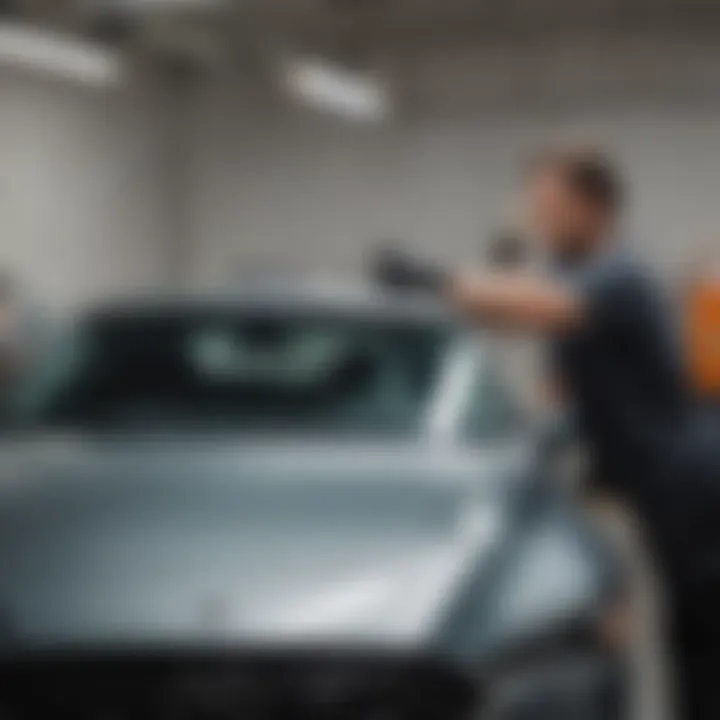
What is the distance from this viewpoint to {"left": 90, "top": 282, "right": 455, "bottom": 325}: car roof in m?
4.36

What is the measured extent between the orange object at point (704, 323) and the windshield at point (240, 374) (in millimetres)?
7772

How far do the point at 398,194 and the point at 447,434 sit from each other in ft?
47.7

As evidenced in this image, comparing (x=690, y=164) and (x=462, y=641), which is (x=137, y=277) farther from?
(x=462, y=641)

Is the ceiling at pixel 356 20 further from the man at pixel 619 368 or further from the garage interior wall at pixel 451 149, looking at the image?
the man at pixel 619 368

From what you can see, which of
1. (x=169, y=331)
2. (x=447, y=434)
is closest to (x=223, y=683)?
(x=447, y=434)

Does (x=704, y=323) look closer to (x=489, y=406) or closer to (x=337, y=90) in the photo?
(x=337, y=90)

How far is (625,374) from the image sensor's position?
3.79m

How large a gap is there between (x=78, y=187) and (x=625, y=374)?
13.6 metres

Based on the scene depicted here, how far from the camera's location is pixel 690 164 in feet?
56.4

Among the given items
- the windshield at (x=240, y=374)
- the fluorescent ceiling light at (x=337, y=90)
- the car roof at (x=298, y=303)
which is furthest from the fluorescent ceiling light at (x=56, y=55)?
the windshield at (x=240, y=374)

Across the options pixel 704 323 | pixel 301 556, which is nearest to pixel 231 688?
pixel 301 556

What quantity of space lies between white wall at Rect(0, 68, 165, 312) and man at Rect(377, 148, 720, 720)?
11.7 m

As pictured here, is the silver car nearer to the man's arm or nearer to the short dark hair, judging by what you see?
the man's arm

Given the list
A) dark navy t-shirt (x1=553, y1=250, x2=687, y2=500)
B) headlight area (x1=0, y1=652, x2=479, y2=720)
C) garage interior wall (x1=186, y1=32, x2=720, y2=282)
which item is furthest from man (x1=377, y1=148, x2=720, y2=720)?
garage interior wall (x1=186, y1=32, x2=720, y2=282)
